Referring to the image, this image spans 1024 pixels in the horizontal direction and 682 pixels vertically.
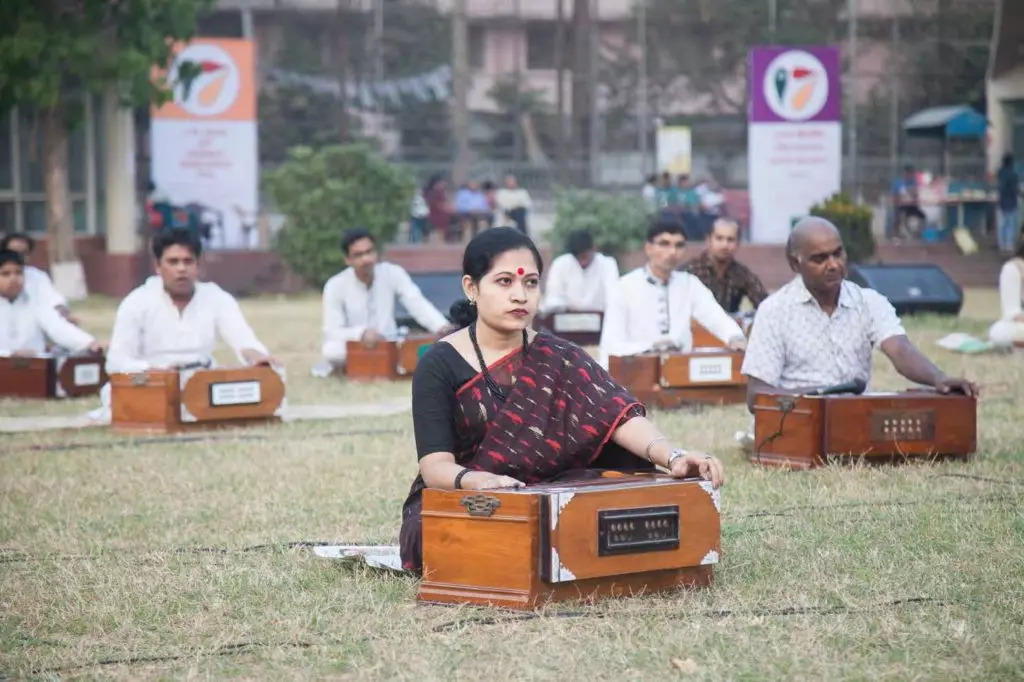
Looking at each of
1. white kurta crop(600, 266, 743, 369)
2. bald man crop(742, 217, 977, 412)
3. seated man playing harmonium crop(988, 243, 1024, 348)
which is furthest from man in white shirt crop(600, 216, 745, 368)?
seated man playing harmonium crop(988, 243, 1024, 348)

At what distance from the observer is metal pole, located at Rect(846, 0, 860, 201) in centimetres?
3031

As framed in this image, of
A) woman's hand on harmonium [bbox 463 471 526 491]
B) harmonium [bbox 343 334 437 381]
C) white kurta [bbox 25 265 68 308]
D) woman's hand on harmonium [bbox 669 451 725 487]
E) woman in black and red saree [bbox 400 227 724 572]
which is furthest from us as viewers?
harmonium [bbox 343 334 437 381]

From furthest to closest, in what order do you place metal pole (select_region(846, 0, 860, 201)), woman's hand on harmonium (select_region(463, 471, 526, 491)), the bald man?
metal pole (select_region(846, 0, 860, 201)), the bald man, woman's hand on harmonium (select_region(463, 471, 526, 491))

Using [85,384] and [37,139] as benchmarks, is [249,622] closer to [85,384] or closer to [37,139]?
[85,384]

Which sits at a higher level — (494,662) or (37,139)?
(37,139)

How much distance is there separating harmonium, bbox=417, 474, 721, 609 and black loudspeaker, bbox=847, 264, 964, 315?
13.0 metres

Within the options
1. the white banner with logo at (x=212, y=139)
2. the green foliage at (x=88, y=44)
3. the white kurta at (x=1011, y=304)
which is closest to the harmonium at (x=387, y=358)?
the white kurta at (x=1011, y=304)

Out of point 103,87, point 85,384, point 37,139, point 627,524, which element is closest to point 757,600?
point 627,524

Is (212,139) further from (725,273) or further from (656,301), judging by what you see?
(656,301)

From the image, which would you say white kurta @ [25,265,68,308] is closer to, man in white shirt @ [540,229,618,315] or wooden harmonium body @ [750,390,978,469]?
man in white shirt @ [540,229,618,315]

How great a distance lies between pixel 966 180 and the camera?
30375 mm

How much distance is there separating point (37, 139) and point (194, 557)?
24.0 metres

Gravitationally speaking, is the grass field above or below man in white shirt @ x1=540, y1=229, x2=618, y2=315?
below

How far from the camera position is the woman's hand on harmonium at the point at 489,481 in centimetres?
481
